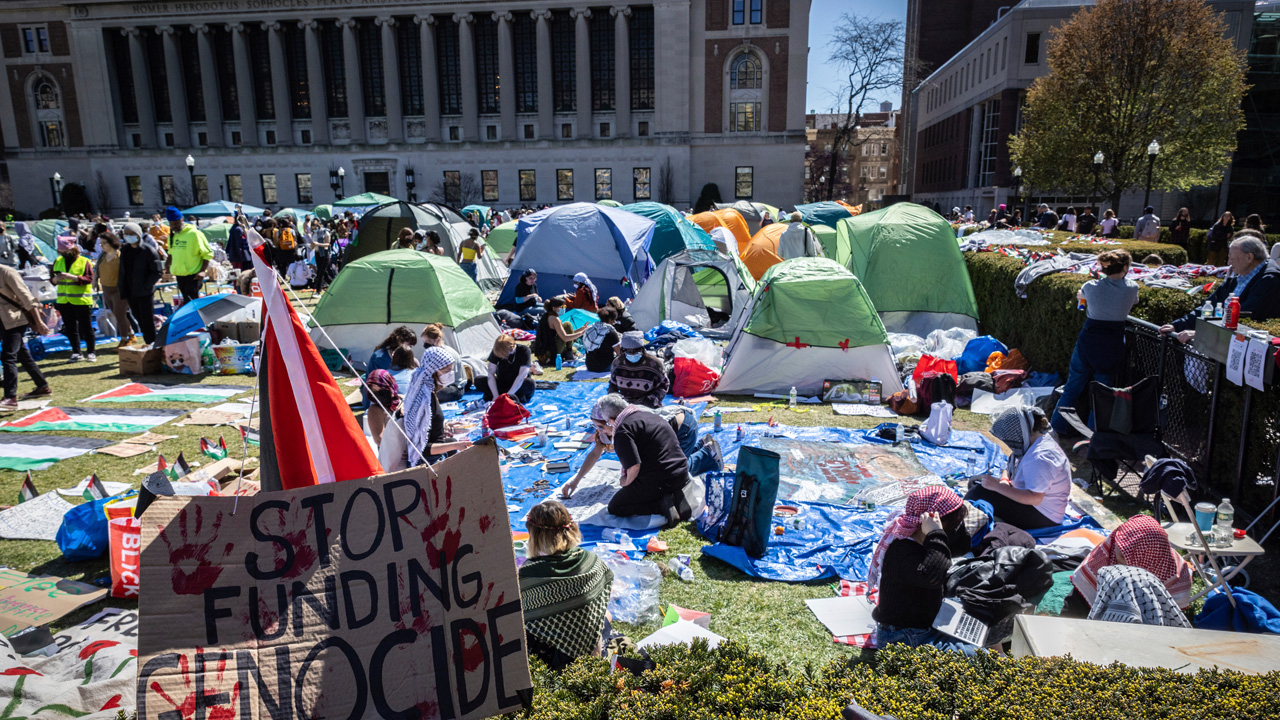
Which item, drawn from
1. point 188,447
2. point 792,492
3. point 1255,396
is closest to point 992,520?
point 792,492

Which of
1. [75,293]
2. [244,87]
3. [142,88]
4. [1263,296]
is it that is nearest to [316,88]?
[244,87]

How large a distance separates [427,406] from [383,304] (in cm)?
473

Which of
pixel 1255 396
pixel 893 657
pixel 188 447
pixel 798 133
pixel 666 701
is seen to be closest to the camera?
pixel 666 701

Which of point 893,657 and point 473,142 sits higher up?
point 473,142

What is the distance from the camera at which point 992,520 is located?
16.4ft

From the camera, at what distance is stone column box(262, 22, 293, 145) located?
48.6 m

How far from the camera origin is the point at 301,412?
10.4 ft

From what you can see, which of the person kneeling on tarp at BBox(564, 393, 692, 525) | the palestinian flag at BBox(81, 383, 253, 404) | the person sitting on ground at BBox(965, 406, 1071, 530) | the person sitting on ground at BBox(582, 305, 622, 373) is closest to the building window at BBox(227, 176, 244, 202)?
the palestinian flag at BBox(81, 383, 253, 404)

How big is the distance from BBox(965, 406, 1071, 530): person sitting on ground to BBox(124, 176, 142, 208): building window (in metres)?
61.3

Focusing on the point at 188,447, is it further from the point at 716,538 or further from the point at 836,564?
the point at 836,564

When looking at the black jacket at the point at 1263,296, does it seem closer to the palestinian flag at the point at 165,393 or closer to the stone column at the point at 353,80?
the palestinian flag at the point at 165,393

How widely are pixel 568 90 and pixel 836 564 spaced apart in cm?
4833

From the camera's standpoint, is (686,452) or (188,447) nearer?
(686,452)

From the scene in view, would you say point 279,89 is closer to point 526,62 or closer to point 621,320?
point 526,62
